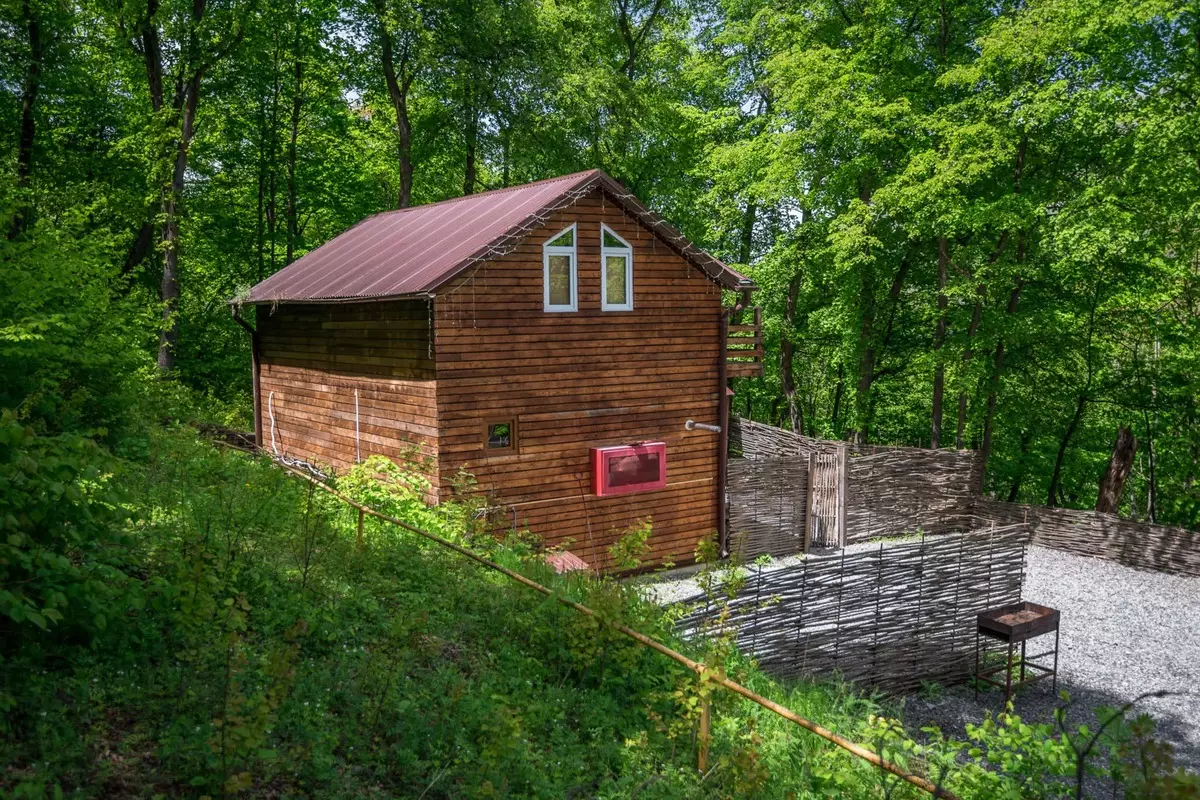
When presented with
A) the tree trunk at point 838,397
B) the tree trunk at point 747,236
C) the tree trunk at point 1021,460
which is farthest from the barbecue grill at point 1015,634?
the tree trunk at point 838,397

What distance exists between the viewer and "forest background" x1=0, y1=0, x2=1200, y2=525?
18.6m

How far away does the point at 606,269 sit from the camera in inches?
577

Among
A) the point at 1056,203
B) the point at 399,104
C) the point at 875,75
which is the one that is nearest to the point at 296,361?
the point at 399,104

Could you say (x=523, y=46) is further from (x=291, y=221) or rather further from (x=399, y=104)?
(x=291, y=221)

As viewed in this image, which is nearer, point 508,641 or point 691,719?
point 691,719

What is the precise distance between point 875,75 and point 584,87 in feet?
25.5

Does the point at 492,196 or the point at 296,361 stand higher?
the point at 492,196

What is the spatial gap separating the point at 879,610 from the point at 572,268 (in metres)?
7.10

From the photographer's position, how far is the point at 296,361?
55.6ft

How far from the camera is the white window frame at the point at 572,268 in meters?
14.0

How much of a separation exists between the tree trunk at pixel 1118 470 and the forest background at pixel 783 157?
0.84 meters

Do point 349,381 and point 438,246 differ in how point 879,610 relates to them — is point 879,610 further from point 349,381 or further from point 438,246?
point 349,381

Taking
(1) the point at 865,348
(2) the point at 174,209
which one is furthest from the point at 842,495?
(2) the point at 174,209

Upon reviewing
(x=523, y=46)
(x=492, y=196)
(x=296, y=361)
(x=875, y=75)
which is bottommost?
(x=296, y=361)
